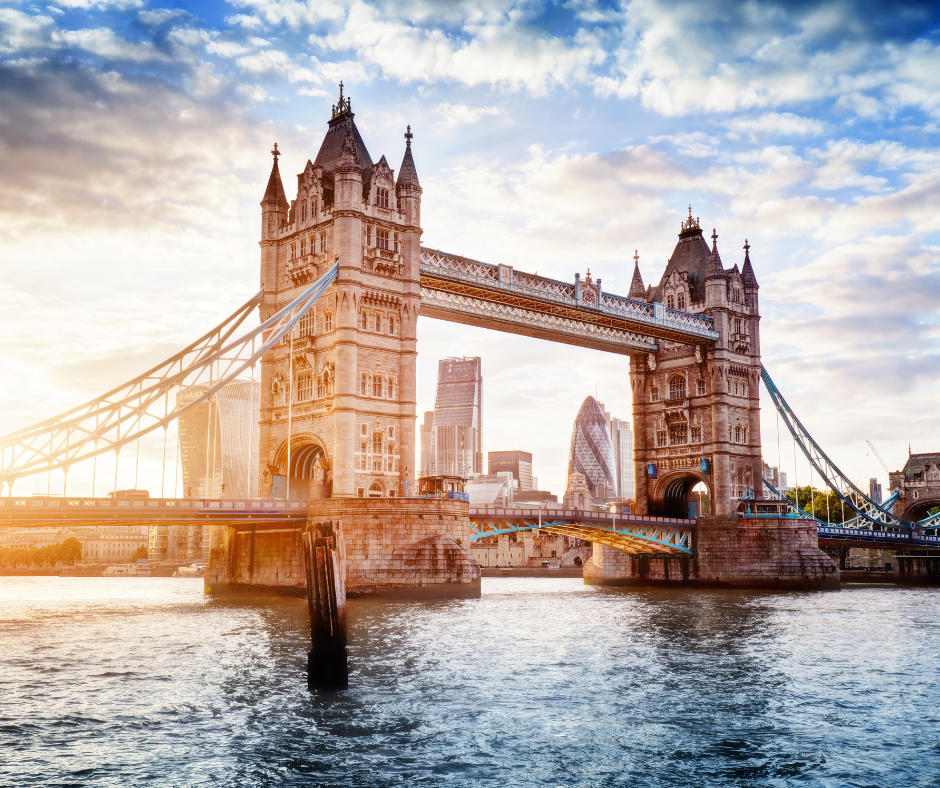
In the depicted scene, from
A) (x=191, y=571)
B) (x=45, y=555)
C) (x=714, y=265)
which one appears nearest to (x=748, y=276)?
(x=714, y=265)

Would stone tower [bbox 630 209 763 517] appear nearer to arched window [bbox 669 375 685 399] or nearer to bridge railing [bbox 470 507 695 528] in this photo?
arched window [bbox 669 375 685 399]

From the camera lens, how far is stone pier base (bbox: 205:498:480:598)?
51594 millimetres

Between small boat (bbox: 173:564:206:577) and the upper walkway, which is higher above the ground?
the upper walkway

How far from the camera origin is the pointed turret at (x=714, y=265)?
82.1 m

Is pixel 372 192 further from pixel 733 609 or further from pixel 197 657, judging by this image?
pixel 197 657

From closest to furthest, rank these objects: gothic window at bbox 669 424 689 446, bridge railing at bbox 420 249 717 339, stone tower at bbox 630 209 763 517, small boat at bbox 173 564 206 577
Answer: bridge railing at bbox 420 249 717 339
stone tower at bbox 630 209 763 517
gothic window at bbox 669 424 689 446
small boat at bbox 173 564 206 577

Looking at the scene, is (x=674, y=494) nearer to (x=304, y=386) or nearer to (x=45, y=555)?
(x=304, y=386)

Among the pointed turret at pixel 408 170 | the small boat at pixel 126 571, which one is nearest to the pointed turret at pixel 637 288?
the pointed turret at pixel 408 170

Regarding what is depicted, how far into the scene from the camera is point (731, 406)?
81125 millimetres

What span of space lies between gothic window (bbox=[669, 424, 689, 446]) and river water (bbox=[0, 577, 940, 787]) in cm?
4183

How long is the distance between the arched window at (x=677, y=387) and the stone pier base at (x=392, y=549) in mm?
32866

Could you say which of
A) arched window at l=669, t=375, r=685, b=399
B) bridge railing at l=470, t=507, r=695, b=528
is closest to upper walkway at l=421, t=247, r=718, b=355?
arched window at l=669, t=375, r=685, b=399

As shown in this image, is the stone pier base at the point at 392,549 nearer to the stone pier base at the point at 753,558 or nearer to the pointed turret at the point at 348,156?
the pointed turret at the point at 348,156

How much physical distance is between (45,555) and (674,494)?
133m
